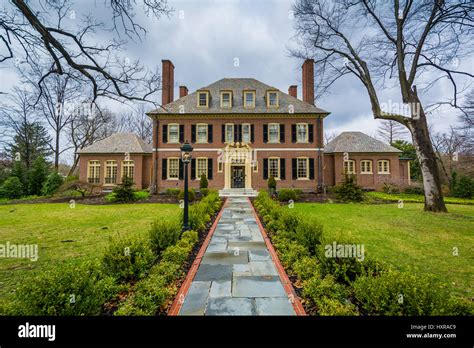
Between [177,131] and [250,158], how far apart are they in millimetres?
7323

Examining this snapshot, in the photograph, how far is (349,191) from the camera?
1461 centimetres

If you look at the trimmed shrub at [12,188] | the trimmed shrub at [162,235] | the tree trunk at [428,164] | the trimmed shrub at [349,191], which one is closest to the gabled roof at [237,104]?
the trimmed shrub at [349,191]

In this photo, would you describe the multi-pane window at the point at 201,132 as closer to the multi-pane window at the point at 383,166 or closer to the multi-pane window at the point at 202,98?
the multi-pane window at the point at 202,98

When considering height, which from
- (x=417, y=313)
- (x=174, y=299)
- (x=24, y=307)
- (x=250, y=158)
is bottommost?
(x=174, y=299)

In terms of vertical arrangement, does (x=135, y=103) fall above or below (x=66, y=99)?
below

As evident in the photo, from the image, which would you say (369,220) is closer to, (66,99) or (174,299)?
(174,299)

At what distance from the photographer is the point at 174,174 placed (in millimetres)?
19734

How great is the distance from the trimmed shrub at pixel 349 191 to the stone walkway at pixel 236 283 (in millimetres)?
11102

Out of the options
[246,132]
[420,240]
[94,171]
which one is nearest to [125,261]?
[420,240]

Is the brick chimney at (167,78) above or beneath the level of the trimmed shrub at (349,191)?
above

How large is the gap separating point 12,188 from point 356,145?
3289cm

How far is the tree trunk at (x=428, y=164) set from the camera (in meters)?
10.4

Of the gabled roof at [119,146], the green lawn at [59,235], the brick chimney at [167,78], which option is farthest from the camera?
the gabled roof at [119,146]
